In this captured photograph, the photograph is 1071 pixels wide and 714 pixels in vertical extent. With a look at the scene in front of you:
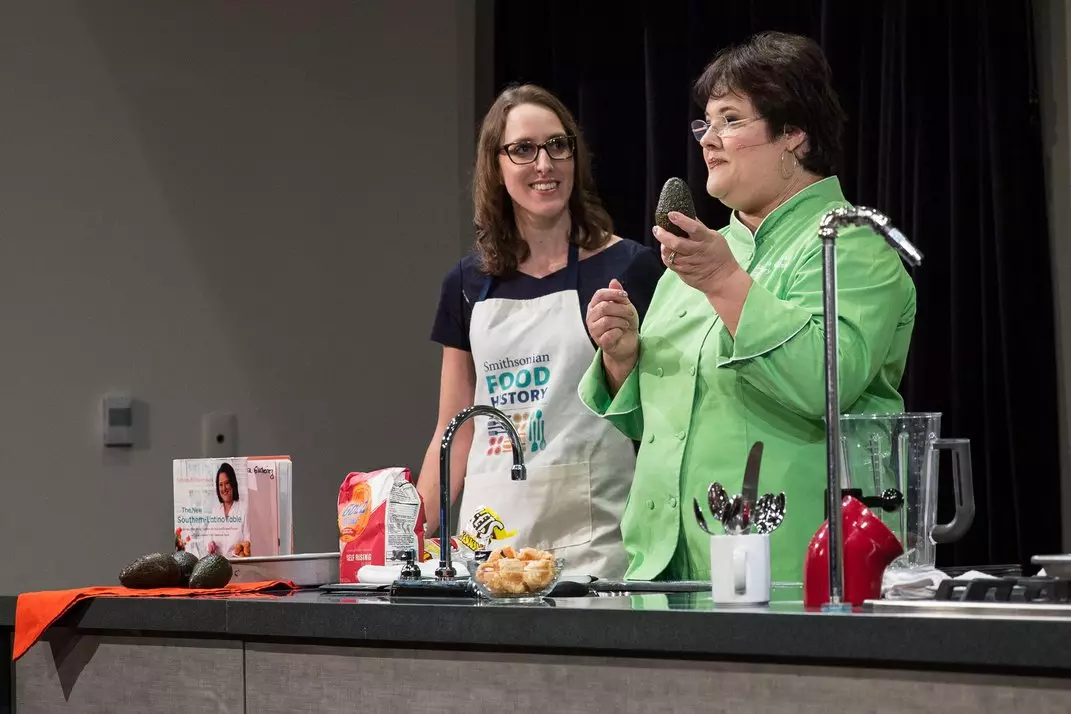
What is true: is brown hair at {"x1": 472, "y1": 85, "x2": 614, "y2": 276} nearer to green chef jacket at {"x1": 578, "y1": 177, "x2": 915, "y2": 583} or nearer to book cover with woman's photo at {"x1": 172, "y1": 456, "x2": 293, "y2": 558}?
green chef jacket at {"x1": 578, "y1": 177, "x2": 915, "y2": 583}

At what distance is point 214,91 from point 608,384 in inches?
62.8

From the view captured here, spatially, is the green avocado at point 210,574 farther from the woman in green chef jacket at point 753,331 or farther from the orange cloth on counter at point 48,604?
the woman in green chef jacket at point 753,331

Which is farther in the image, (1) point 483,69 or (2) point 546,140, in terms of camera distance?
(1) point 483,69

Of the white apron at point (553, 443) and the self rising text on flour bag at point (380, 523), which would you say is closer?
the self rising text on flour bag at point (380, 523)

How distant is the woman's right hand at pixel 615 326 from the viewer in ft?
5.74

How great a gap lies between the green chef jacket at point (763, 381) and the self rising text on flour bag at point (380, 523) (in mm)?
289

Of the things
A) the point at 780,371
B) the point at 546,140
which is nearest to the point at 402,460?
the point at 546,140

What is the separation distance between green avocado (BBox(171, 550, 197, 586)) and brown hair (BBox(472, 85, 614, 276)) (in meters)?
0.87

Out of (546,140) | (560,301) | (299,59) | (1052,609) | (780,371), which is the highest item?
(299,59)

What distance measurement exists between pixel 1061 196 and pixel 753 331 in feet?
4.54

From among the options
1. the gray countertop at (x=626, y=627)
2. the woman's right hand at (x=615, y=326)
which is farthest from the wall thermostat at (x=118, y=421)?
the woman's right hand at (x=615, y=326)

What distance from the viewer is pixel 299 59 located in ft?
10.8

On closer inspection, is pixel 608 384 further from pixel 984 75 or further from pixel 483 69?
pixel 483 69

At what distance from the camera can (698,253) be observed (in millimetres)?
1543
